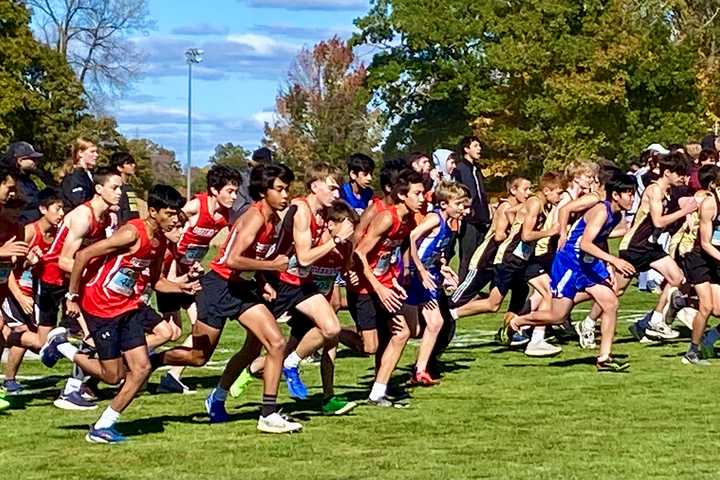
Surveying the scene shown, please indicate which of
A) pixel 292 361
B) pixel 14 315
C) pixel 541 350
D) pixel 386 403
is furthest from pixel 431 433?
pixel 541 350

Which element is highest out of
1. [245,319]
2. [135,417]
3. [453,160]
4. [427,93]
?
[427,93]

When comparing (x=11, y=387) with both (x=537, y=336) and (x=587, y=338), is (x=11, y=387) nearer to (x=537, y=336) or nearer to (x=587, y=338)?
(x=537, y=336)

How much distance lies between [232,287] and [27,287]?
2.82 metres

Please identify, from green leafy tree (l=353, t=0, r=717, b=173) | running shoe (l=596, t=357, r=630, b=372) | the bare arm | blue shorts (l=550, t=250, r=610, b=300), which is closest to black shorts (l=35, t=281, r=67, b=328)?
blue shorts (l=550, t=250, r=610, b=300)

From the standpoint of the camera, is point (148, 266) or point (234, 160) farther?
point (234, 160)

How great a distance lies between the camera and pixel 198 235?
13.1m

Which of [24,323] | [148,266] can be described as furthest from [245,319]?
[24,323]

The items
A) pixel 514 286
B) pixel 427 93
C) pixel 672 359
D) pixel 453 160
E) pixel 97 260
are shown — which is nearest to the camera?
pixel 97 260

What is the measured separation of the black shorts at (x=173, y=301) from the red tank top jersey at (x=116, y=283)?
7.91ft

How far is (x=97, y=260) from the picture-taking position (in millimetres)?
10422

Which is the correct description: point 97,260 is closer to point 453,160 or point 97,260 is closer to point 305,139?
point 453,160

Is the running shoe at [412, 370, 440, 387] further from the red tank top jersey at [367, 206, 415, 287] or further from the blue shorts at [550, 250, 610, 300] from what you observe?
the blue shorts at [550, 250, 610, 300]

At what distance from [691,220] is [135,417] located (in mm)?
6454

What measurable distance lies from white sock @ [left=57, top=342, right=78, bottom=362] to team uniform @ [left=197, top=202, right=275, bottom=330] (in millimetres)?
1417
